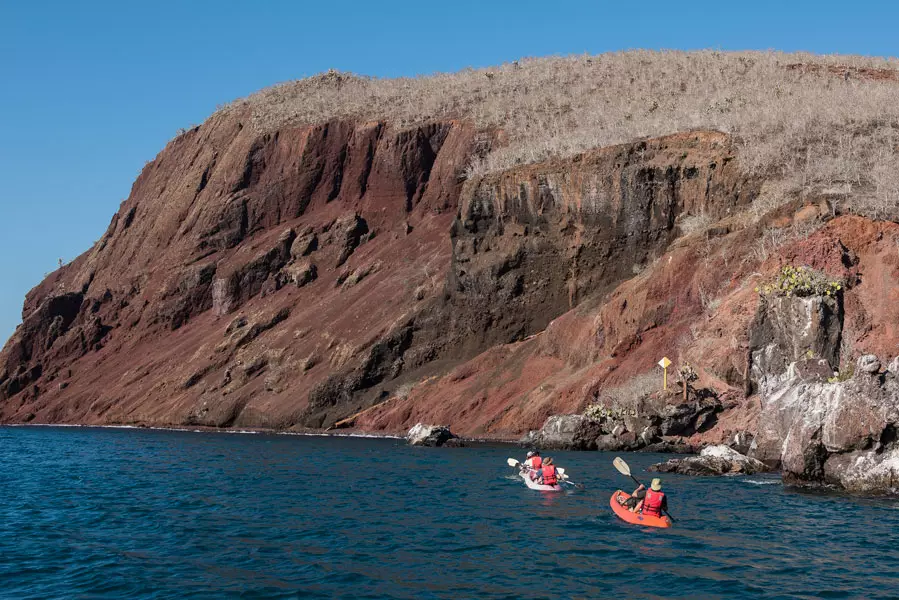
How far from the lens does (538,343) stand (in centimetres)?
5794

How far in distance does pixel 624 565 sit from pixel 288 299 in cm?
6174

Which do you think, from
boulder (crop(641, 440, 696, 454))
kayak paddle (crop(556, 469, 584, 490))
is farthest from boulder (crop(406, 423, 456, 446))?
kayak paddle (crop(556, 469, 584, 490))

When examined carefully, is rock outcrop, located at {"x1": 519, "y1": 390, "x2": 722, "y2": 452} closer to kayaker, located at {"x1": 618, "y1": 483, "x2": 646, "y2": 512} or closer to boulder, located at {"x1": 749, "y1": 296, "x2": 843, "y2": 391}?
boulder, located at {"x1": 749, "y1": 296, "x2": 843, "y2": 391}

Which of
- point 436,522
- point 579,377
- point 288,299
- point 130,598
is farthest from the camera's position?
point 288,299

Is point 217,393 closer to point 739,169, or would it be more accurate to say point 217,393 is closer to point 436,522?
point 739,169

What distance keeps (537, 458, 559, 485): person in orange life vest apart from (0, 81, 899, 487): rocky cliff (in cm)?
695

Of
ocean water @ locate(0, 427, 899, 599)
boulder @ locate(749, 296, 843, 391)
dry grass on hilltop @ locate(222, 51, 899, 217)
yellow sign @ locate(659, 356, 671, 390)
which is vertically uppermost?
dry grass on hilltop @ locate(222, 51, 899, 217)

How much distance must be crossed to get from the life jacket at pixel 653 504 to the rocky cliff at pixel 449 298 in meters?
7.21

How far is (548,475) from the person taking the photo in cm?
3020

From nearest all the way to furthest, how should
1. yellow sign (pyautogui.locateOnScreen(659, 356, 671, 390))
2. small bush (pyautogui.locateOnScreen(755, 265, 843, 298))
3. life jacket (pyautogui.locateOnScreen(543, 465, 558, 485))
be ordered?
life jacket (pyautogui.locateOnScreen(543, 465, 558, 485))
small bush (pyautogui.locateOnScreen(755, 265, 843, 298))
yellow sign (pyautogui.locateOnScreen(659, 356, 671, 390))

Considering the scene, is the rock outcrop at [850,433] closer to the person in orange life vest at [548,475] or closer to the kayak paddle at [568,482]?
the kayak paddle at [568,482]

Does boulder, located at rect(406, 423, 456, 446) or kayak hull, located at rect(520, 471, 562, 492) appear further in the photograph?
boulder, located at rect(406, 423, 456, 446)

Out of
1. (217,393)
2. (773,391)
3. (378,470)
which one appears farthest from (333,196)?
(773,391)

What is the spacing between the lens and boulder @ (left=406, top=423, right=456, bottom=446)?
4872 centimetres
